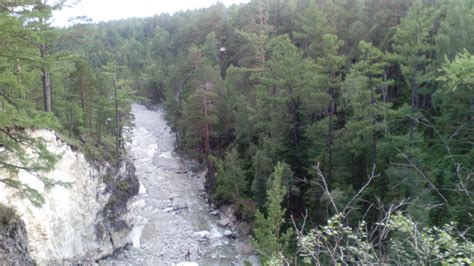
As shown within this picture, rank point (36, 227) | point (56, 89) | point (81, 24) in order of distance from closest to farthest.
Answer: point (36, 227)
point (81, 24)
point (56, 89)

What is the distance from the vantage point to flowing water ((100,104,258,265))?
21250 mm

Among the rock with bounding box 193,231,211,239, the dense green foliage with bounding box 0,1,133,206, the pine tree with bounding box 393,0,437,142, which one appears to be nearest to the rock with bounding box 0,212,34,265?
the dense green foliage with bounding box 0,1,133,206

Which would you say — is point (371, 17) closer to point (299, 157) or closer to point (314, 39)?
point (314, 39)

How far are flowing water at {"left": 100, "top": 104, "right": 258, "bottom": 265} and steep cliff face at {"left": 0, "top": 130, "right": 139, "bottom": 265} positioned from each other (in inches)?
61.5

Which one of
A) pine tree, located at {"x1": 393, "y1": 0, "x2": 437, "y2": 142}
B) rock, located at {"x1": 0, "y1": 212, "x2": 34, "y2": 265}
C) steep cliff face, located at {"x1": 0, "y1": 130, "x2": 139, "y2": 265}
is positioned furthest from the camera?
pine tree, located at {"x1": 393, "y1": 0, "x2": 437, "y2": 142}

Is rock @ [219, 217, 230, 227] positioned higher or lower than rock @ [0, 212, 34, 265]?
lower

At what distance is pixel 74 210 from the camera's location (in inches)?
706

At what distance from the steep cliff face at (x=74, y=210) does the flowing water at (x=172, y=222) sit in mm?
1561

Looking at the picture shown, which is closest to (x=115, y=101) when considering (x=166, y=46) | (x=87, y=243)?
(x=87, y=243)

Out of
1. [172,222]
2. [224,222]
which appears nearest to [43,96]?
[172,222]

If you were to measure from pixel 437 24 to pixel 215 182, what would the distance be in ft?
60.3

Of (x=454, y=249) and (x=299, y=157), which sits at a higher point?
(x=454, y=249)

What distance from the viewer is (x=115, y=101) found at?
2764 centimetres

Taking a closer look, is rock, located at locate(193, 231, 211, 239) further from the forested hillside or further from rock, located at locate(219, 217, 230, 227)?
the forested hillside
